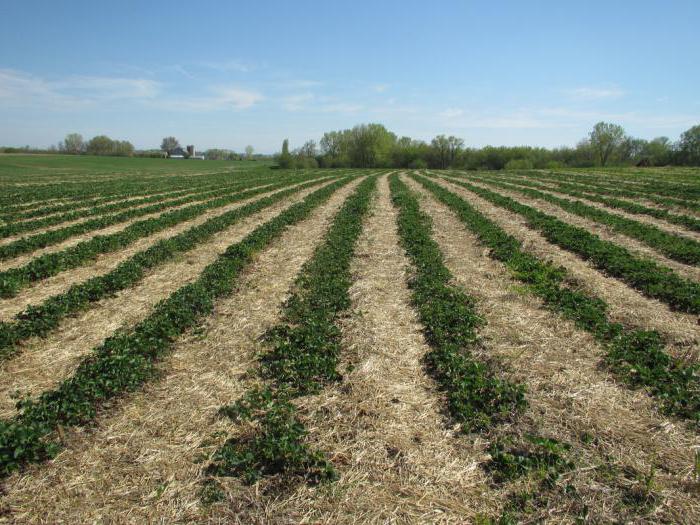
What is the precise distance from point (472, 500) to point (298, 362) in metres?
3.07

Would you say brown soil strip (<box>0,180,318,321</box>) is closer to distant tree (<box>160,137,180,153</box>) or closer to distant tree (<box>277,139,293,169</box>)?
distant tree (<box>277,139,293,169</box>)

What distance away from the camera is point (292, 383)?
5.89m

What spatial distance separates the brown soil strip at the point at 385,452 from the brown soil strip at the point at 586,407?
1172 millimetres

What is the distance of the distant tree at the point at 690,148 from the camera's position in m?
89.2

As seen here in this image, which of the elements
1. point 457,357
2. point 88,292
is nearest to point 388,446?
point 457,357

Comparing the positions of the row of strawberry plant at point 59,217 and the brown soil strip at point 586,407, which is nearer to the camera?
the brown soil strip at point 586,407

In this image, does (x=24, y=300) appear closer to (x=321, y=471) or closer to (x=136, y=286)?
(x=136, y=286)

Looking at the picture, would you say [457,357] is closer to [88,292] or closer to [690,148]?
[88,292]

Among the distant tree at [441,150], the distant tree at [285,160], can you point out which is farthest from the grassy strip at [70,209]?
the distant tree at [441,150]

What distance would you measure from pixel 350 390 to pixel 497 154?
108 meters

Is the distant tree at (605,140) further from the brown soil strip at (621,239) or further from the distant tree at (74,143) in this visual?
the distant tree at (74,143)

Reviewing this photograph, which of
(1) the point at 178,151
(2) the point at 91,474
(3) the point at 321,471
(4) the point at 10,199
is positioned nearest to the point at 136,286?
(2) the point at 91,474

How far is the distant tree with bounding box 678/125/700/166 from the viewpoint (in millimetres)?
89188

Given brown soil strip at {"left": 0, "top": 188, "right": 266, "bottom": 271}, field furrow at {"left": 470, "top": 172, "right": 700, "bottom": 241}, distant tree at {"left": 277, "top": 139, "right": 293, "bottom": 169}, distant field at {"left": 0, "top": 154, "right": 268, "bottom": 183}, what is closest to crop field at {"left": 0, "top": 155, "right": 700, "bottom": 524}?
brown soil strip at {"left": 0, "top": 188, "right": 266, "bottom": 271}
